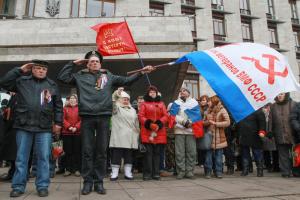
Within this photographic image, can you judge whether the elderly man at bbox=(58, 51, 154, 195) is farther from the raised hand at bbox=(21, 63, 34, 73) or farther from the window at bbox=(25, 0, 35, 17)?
the window at bbox=(25, 0, 35, 17)

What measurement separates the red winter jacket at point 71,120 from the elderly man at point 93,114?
2173 millimetres

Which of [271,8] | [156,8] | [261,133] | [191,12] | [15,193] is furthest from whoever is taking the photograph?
[271,8]

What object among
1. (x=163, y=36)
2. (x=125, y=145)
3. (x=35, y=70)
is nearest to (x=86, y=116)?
(x=35, y=70)

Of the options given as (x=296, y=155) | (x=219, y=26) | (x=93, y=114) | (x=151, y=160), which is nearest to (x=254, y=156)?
(x=296, y=155)

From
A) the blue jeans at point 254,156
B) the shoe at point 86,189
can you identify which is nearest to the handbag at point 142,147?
the shoe at point 86,189

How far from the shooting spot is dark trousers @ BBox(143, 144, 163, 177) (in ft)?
18.3

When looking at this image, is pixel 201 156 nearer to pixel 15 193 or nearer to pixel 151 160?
pixel 151 160

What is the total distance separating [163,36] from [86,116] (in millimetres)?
7902

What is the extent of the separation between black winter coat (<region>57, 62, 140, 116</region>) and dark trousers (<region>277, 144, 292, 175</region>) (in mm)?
4085

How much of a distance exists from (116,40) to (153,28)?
4.58 metres

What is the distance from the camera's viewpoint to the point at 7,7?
1755cm

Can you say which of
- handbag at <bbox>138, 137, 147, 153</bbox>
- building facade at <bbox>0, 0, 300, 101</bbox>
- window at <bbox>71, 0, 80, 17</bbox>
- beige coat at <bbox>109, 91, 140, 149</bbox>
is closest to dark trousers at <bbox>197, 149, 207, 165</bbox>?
handbag at <bbox>138, 137, 147, 153</bbox>

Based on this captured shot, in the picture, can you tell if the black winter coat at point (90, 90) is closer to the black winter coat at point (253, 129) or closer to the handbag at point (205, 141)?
the handbag at point (205, 141)

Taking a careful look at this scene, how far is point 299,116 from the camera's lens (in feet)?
20.6
